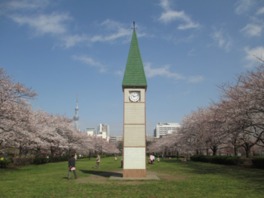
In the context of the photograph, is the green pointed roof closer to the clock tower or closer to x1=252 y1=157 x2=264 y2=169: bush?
the clock tower

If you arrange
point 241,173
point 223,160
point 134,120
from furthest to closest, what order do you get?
1. point 223,160
2. point 241,173
3. point 134,120

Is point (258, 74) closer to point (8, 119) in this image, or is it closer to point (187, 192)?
point (187, 192)

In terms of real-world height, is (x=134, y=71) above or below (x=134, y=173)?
above

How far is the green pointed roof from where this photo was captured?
26297mm

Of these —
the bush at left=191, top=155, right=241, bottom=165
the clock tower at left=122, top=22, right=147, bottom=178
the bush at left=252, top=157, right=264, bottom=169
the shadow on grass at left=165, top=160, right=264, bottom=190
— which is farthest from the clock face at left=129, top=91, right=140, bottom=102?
the bush at left=191, top=155, right=241, bottom=165

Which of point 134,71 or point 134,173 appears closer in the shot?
point 134,173

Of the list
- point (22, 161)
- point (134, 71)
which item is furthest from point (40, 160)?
point (134, 71)

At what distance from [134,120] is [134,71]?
3792mm

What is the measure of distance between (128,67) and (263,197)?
14949 mm

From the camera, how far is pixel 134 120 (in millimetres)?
25797

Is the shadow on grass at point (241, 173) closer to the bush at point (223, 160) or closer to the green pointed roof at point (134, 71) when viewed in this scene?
the bush at point (223, 160)

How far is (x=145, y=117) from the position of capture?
2586 cm

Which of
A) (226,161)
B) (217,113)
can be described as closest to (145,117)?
(217,113)

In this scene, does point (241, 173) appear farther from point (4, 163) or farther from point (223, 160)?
point (4, 163)
